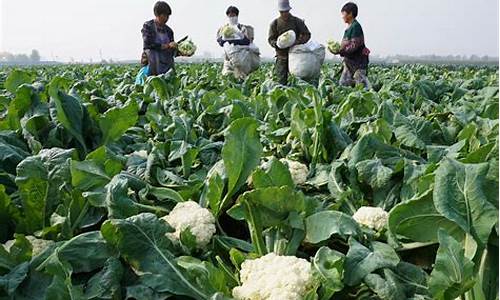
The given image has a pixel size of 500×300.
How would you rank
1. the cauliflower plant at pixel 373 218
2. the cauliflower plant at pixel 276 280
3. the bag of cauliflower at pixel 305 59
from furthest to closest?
1. the bag of cauliflower at pixel 305 59
2. the cauliflower plant at pixel 373 218
3. the cauliflower plant at pixel 276 280

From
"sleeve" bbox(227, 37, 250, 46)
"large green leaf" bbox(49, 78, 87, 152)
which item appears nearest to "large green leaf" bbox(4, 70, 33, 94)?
"large green leaf" bbox(49, 78, 87, 152)

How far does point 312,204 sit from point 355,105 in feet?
5.84

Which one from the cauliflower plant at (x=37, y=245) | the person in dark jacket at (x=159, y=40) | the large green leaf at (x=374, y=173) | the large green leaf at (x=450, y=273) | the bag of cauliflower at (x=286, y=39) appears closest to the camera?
the large green leaf at (x=450, y=273)

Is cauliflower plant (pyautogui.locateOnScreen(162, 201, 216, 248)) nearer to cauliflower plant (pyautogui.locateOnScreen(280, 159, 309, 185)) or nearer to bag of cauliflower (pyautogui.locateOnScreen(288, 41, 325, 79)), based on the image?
cauliflower plant (pyautogui.locateOnScreen(280, 159, 309, 185))

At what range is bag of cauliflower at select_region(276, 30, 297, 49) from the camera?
8281 millimetres

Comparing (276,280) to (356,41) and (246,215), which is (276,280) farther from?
(356,41)

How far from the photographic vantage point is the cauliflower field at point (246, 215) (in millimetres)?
1327

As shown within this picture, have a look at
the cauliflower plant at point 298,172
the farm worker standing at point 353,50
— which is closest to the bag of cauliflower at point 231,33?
the farm worker standing at point 353,50

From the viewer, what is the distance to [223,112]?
3521 mm

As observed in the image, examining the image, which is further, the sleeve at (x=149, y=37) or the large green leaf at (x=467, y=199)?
the sleeve at (x=149, y=37)

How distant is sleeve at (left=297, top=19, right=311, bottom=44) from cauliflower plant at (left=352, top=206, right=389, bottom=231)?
7099mm

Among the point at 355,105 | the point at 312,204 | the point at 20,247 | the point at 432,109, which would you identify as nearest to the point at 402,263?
the point at 312,204

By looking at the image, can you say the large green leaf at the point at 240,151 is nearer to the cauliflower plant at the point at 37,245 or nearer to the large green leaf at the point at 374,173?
the large green leaf at the point at 374,173

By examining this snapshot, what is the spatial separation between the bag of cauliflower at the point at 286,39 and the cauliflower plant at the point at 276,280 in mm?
7155
